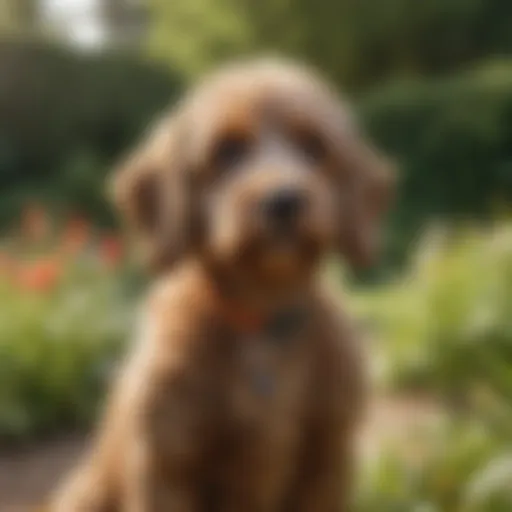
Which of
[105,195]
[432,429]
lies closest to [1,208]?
[105,195]

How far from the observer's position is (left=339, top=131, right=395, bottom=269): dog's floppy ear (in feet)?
8.72

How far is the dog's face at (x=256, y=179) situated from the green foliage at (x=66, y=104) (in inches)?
264

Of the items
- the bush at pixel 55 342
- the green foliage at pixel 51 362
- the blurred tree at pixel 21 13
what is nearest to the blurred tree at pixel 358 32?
the blurred tree at pixel 21 13

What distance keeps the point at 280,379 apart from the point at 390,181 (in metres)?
0.52

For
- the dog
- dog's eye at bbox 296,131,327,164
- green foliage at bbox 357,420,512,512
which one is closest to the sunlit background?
green foliage at bbox 357,420,512,512

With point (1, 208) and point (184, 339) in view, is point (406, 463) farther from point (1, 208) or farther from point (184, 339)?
point (1, 208)

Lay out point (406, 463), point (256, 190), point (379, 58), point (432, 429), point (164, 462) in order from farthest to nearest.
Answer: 1. point (379, 58)
2. point (432, 429)
3. point (406, 463)
4. point (164, 462)
5. point (256, 190)

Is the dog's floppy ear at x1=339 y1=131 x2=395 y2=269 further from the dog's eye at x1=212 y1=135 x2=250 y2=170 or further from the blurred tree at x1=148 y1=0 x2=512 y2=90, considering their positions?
the blurred tree at x1=148 y1=0 x2=512 y2=90

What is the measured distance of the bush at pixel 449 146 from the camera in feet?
26.4

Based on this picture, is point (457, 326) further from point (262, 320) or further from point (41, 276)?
point (262, 320)

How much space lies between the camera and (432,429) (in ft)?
12.9

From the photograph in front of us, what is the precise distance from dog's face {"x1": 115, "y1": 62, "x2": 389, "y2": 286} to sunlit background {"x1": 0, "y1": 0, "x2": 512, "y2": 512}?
1.02 meters

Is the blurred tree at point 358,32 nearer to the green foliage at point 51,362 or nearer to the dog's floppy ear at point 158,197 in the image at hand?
the green foliage at point 51,362

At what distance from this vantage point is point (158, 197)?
268 cm
